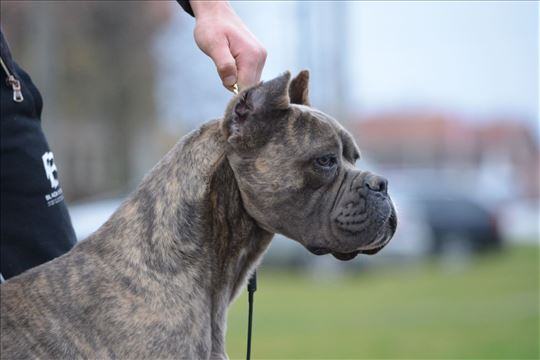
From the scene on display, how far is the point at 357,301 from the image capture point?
628 inches

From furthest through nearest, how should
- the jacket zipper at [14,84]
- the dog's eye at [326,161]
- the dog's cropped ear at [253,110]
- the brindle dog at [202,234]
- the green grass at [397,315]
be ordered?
the green grass at [397,315], the jacket zipper at [14,84], the dog's eye at [326,161], the dog's cropped ear at [253,110], the brindle dog at [202,234]

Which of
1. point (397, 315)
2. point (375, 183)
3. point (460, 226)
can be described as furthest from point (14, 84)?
point (460, 226)

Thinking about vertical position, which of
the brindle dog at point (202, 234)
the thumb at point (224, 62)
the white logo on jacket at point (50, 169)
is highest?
the thumb at point (224, 62)

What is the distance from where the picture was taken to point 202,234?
384cm

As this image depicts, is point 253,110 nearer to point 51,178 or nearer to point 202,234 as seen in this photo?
point 202,234

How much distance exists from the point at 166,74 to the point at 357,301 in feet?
46.3

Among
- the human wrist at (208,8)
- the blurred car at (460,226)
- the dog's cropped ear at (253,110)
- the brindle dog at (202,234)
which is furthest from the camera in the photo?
the blurred car at (460,226)

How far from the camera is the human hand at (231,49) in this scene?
4.15 metres

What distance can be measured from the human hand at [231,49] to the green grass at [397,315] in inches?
235

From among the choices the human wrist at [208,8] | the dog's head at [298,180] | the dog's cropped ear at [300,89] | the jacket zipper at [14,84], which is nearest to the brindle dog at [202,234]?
the dog's head at [298,180]

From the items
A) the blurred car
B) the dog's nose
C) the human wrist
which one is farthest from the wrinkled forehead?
the blurred car

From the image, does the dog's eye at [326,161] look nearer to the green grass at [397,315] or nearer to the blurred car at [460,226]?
the green grass at [397,315]

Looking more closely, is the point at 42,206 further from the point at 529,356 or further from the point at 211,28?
the point at 529,356

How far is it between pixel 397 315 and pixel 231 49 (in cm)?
1026
